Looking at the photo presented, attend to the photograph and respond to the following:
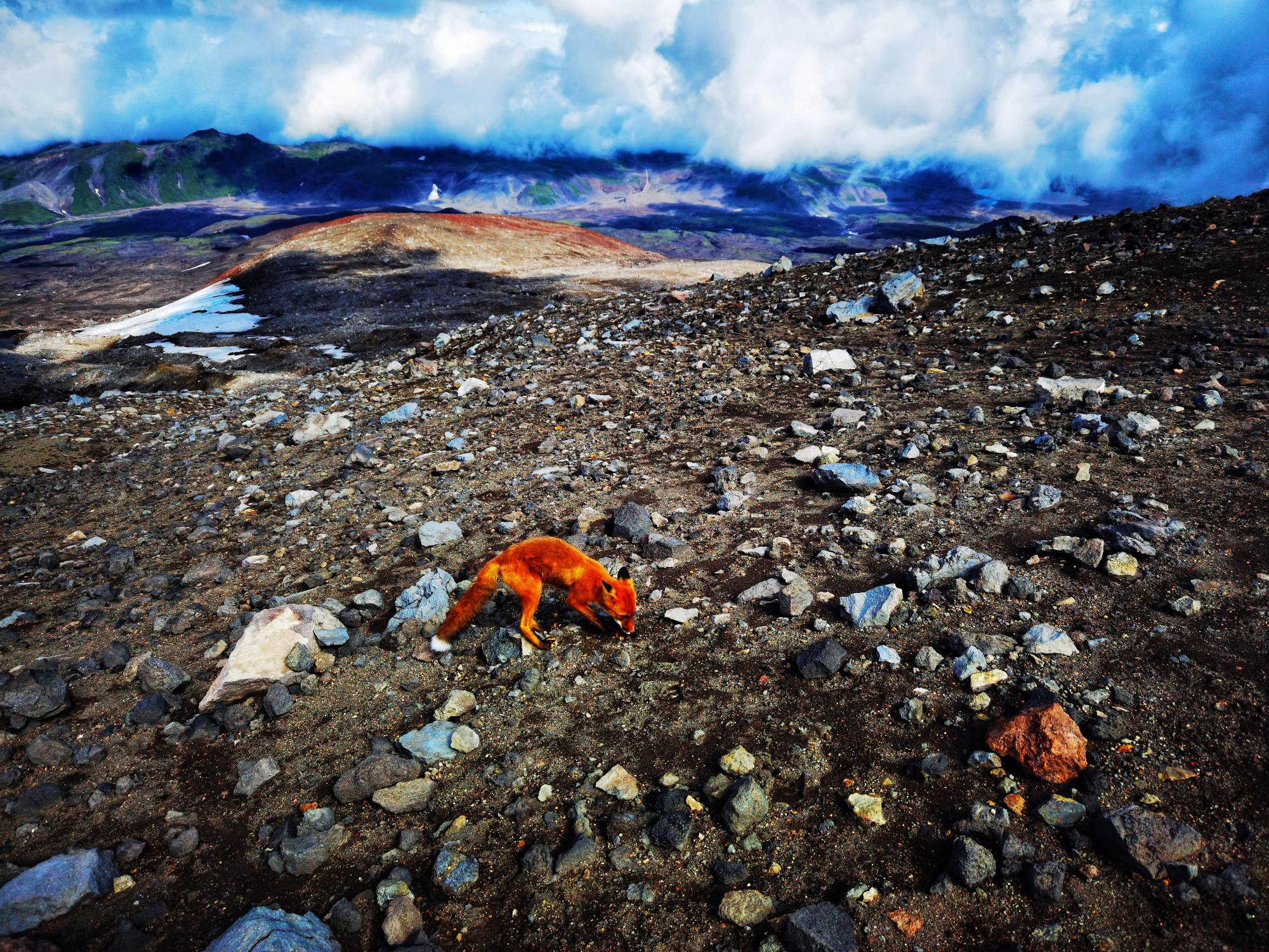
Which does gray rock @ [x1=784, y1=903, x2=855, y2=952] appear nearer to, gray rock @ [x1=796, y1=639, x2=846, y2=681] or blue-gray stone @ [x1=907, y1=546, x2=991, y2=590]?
gray rock @ [x1=796, y1=639, x2=846, y2=681]

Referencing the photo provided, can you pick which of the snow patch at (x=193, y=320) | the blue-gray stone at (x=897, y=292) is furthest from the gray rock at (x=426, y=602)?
the snow patch at (x=193, y=320)

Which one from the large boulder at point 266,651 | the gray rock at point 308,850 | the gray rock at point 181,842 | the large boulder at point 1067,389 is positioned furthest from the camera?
the large boulder at point 1067,389

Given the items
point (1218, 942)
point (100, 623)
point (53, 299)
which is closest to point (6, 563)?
point (100, 623)

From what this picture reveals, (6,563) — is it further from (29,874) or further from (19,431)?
(19,431)

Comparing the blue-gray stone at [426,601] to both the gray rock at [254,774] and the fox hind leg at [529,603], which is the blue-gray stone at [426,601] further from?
the gray rock at [254,774]

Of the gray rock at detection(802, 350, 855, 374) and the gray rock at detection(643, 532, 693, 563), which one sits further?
the gray rock at detection(802, 350, 855, 374)

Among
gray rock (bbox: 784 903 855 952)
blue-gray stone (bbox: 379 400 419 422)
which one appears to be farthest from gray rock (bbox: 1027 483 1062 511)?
blue-gray stone (bbox: 379 400 419 422)

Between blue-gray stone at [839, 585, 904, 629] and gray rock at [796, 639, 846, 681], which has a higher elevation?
blue-gray stone at [839, 585, 904, 629]
